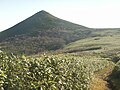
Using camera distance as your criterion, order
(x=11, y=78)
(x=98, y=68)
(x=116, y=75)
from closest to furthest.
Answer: (x=11, y=78) → (x=116, y=75) → (x=98, y=68)

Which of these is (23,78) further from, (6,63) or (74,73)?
(74,73)

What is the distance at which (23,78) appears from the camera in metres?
19.3

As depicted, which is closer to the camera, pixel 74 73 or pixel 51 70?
pixel 51 70

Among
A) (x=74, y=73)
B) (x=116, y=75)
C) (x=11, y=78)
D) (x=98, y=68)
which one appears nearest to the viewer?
(x=11, y=78)

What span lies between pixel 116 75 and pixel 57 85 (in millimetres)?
23103

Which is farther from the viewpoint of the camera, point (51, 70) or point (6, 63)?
point (51, 70)

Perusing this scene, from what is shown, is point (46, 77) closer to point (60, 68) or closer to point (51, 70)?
point (51, 70)

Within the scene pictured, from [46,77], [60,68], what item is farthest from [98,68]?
[46,77]

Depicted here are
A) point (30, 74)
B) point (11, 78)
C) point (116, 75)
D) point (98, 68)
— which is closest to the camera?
point (11, 78)

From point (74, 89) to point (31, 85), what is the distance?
31.2ft

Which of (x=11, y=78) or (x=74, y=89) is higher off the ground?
(x=11, y=78)

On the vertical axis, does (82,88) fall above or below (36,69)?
below

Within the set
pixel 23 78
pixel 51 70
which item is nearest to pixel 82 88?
pixel 51 70

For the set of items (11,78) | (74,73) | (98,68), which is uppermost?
(11,78)
